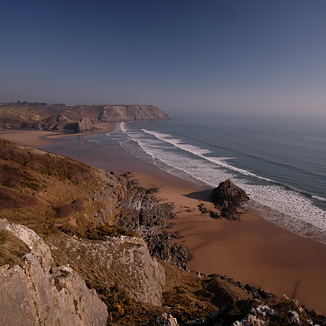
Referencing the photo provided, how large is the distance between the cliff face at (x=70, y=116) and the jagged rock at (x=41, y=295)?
333ft

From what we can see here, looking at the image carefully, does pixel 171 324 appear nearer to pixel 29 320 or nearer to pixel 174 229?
pixel 29 320

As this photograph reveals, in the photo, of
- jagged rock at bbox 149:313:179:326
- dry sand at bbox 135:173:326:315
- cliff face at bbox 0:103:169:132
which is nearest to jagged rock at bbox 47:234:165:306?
jagged rock at bbox 149:313:179:326

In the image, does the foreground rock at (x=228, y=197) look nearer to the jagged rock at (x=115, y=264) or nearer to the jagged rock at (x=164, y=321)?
the jagged rock at (x=115, y=264)

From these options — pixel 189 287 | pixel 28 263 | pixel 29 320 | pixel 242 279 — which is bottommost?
pixel 242 279

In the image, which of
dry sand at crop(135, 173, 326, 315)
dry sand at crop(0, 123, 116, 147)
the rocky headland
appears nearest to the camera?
the rocky headland

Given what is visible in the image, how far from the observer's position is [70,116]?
480 feet

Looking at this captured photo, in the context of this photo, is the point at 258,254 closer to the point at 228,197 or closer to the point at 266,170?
the point at 228,197

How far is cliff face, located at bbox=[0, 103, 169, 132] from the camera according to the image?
108 m

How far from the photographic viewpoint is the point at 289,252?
22.0m

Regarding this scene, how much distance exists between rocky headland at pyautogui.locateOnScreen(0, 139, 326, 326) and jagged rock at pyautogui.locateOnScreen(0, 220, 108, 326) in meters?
0.03

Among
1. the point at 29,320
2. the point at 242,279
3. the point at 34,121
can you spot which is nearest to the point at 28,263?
the point at 29,320

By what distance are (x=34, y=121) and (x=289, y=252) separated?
426 feet

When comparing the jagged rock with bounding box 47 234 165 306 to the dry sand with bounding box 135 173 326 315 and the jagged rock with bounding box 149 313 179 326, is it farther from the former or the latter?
the dry sand with bounding box 135 173 326 315

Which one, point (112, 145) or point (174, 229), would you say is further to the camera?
point (112, 145)
